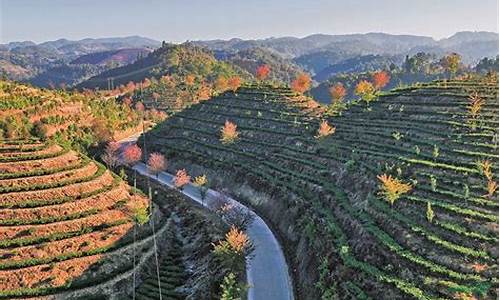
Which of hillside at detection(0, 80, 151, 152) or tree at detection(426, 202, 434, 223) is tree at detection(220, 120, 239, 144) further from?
tree at detection(426, 202, 434, 223)

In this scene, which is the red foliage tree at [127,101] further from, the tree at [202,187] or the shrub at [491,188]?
the shrub at [491,188]

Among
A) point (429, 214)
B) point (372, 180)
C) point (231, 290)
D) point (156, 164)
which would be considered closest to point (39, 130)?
point (156, 164)

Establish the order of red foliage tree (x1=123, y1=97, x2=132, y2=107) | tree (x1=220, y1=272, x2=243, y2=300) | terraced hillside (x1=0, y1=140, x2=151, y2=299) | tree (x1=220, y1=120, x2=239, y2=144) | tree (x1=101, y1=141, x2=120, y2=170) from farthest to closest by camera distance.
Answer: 1. red foliage tree (x1=123, y1=97, x2=132, y2=107)
2. tree (x1=101, y1=141, x2=120, y2=170)
3. tree (x1=220, y1=120, x2=239, y2=144)
4. terraced hillside (x1=0, y1=140, x2=151, y2=299)
5. tree (x1=220, y1=272, x2=243, y2=300)

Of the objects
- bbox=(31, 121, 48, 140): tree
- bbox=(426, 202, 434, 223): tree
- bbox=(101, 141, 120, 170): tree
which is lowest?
bbox=(101, 141, 120, 170): tree

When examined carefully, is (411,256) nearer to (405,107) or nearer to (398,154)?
(398,154)

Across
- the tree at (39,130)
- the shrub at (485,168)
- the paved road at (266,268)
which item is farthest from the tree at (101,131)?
the shrub at (485,168)

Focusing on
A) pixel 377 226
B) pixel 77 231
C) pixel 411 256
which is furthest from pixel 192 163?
pixel 411 256

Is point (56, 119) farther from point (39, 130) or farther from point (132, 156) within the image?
point (132, 156)

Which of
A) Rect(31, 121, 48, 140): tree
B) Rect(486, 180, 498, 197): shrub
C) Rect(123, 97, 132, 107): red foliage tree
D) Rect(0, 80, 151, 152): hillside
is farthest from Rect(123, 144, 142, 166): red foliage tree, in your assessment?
Rect(486, 180, 498, 197): shrub
